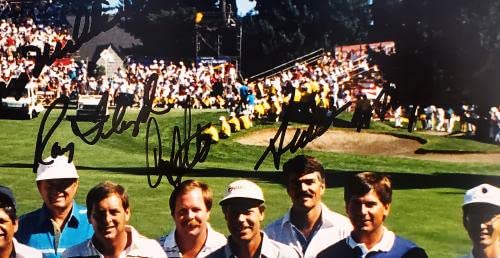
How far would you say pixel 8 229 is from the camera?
14.5ft

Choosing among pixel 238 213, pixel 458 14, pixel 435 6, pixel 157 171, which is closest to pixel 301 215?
pixel 238 213

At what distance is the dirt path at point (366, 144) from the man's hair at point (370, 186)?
3.89 meters

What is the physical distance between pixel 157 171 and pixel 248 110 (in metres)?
3.49

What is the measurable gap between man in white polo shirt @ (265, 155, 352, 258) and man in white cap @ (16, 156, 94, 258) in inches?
50.6

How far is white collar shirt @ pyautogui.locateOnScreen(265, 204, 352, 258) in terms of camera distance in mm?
4895

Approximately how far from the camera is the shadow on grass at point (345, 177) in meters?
8.39

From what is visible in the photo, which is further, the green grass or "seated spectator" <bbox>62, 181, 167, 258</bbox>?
the green grass

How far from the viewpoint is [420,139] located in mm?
13656


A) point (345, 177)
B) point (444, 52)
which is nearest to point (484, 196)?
point (444, 52)

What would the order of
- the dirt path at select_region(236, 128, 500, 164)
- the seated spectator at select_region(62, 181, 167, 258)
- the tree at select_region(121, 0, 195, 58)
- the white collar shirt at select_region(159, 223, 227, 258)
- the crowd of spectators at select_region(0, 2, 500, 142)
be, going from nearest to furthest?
the seated spectator at select_region(62, 181, 167, 258)
the white collar shirt at select_region(159, 223, 227, 258)
the tree at select_region(121, 0, 195, 58)
the crowd of spectators at select_region(0, 2, 500, 142)
the dirt path at select_region(236, 128, 500, 164)
